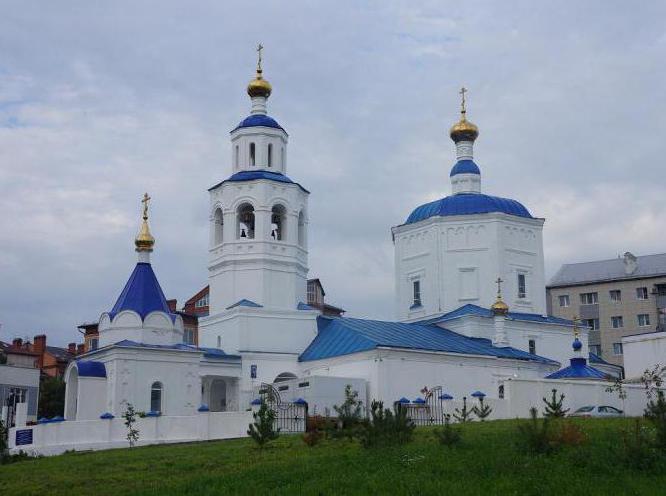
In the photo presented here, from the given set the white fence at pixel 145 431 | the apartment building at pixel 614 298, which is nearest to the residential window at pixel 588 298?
the apartment building at pixel 614 298

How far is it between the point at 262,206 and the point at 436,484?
2228cm

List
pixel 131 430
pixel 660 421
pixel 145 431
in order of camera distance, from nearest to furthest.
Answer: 1. pixel 660 421
2. pixel 131 430
3. pixel 145 431

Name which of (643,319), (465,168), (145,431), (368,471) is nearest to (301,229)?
(465,168)

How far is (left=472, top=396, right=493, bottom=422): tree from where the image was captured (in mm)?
24817

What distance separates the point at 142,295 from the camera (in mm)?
30594

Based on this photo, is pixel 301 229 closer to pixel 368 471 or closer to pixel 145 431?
pixel 145 431

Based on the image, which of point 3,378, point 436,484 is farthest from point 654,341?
point 3,378

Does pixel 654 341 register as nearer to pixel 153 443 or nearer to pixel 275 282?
pixel 275 282

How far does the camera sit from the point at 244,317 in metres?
33.3

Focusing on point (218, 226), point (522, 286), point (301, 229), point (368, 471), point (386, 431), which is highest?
point (218, 226)

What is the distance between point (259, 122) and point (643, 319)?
35.1 meters

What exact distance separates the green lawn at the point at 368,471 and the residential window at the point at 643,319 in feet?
Answer: 143

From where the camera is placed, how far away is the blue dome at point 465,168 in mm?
41594

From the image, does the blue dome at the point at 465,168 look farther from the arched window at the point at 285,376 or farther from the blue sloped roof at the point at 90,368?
the blue sloped roof at the point at 90,368
